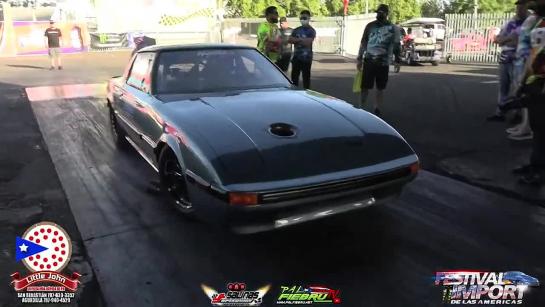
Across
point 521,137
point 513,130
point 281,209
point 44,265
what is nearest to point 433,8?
point 513,130

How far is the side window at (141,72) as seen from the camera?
4441 mm

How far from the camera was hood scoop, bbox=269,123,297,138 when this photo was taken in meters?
3.19

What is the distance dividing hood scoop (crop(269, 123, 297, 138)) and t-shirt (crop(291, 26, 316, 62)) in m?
4.81

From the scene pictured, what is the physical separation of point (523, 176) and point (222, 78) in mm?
3105

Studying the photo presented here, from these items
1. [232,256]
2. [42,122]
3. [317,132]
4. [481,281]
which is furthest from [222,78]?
[42,122]

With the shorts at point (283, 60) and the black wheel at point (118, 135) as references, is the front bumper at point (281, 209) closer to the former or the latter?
the black wheel at point (118, 135)

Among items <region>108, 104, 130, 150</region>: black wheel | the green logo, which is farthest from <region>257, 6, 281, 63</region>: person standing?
the green logo

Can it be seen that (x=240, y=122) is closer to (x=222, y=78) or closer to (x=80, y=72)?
(x=222, y=78)

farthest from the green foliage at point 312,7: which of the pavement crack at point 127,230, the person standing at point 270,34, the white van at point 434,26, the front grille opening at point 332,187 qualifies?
the front grille opening at point 332,187

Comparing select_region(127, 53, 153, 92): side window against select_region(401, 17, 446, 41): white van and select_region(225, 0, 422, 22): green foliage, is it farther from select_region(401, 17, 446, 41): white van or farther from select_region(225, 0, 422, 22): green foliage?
select_region(225, 0, 422, 22): green foliage

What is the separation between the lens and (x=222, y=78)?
437 centimetres

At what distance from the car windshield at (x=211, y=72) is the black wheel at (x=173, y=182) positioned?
Result: 75 cm

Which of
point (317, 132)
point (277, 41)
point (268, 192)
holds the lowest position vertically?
point (268, 192)

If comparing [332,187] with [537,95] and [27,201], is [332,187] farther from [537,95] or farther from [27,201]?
[27,201]
